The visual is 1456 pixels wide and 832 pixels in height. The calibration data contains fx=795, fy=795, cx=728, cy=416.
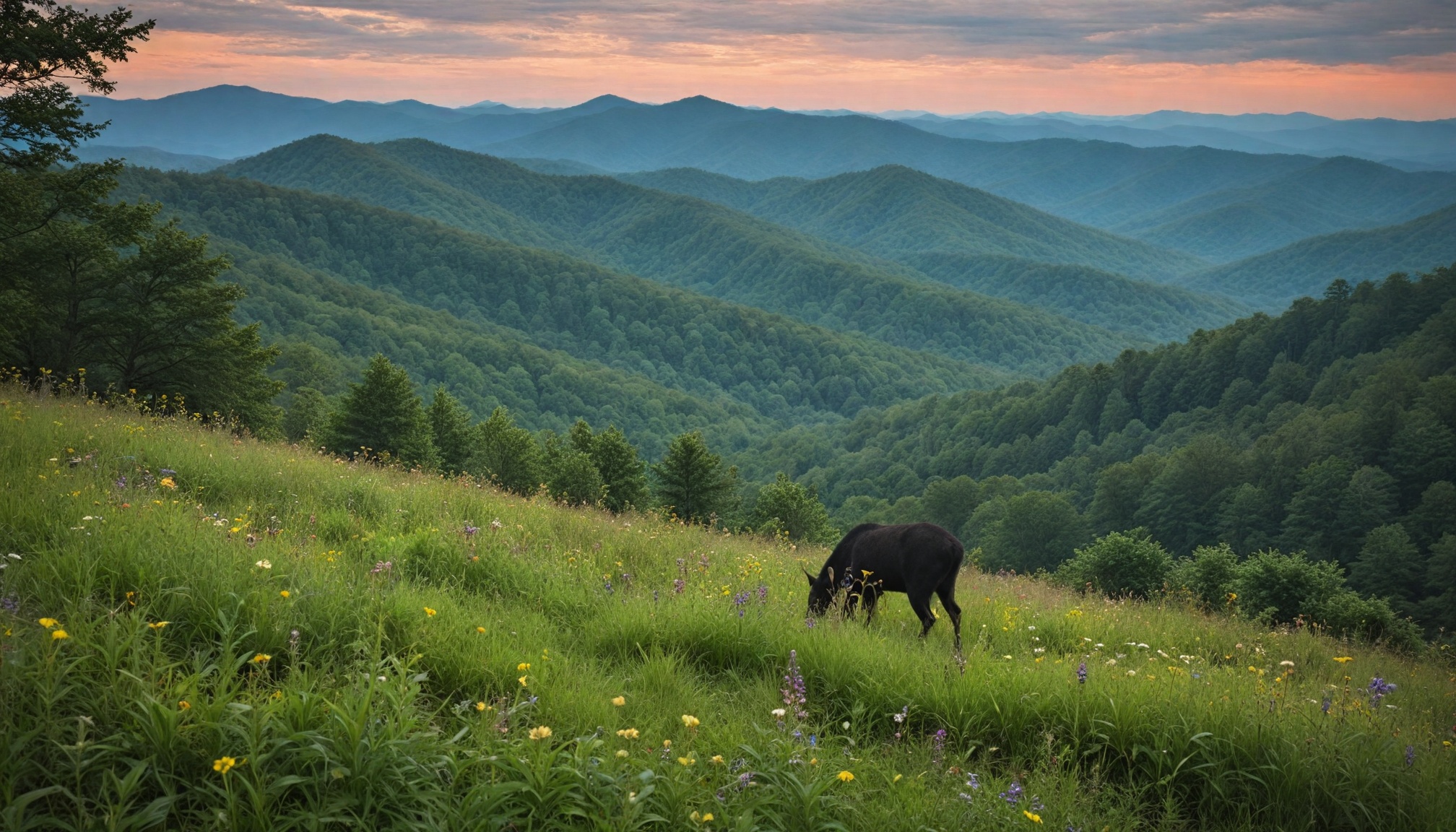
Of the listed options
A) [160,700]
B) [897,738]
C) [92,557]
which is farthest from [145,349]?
[897,738]

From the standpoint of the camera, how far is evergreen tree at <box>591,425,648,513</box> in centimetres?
4328

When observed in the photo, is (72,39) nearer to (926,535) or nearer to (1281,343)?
(926,535)

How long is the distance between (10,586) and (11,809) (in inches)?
82.2

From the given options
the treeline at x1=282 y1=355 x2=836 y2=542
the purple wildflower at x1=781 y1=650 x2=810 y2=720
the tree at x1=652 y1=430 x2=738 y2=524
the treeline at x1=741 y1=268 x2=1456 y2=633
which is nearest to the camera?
the purple wildflower at x1=781 y1=650 x2=810 y2=720

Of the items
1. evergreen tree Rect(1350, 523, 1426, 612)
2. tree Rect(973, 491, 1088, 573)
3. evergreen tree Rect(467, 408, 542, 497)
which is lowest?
tree Rect(973, 491, 1088, 573)

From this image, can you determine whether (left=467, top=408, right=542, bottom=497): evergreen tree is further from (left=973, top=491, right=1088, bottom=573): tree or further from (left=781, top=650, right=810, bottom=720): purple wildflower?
(left=781, top=650, right=810, bottom=720): purple wildflower

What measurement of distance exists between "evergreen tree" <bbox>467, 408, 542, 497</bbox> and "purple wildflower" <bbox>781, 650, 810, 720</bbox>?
43.0 meters

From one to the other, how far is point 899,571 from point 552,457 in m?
42.3

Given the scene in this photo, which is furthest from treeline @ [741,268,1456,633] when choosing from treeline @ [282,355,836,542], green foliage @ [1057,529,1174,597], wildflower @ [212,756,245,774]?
wildflower @ [212,756,245,774]

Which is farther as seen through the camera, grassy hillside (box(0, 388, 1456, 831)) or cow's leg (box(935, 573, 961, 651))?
cow's leg (box(935, 573, 961, 651))

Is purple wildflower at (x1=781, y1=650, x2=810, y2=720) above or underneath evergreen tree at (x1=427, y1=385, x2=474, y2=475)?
above

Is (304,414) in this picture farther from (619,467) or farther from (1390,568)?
(1390,568)

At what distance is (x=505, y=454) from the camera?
48219 millimetres

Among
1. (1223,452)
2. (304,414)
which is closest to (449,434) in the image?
(304,414)
